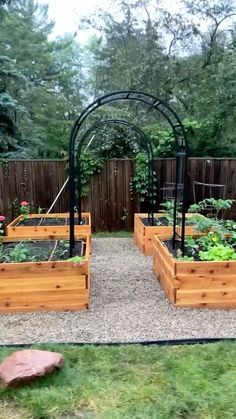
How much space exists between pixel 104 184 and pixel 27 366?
201 inches

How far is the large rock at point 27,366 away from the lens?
1.97 meters

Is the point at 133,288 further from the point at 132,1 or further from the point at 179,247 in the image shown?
the point at 132,1

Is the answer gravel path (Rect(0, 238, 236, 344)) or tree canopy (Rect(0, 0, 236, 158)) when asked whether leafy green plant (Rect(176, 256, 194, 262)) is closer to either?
gravel path (Rect(0, 238, 236, 344))

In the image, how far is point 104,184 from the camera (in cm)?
694

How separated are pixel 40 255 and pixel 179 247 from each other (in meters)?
1.42

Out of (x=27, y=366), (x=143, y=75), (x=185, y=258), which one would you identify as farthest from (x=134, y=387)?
(x=143, y=75)

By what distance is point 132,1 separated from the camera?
11.2 meters

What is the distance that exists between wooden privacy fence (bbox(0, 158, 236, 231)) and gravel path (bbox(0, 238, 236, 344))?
3.26 m

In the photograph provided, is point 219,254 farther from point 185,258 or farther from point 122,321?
point 122,321

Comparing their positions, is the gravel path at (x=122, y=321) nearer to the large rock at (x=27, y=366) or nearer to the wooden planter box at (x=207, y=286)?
the wooden planter box at (x=207, y=286)

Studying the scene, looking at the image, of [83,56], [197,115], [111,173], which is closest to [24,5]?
[83,56]

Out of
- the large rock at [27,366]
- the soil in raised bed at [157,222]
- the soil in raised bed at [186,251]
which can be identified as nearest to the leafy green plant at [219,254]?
the soil in raised bed at [186,251]

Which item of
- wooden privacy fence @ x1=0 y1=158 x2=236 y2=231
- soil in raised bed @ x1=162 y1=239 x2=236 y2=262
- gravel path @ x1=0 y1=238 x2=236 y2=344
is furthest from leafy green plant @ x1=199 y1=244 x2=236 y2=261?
wooden privacy fence @ x1=0 y1=158 x2=236 y2=231

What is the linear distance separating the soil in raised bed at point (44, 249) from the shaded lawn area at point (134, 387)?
1.18 meters
